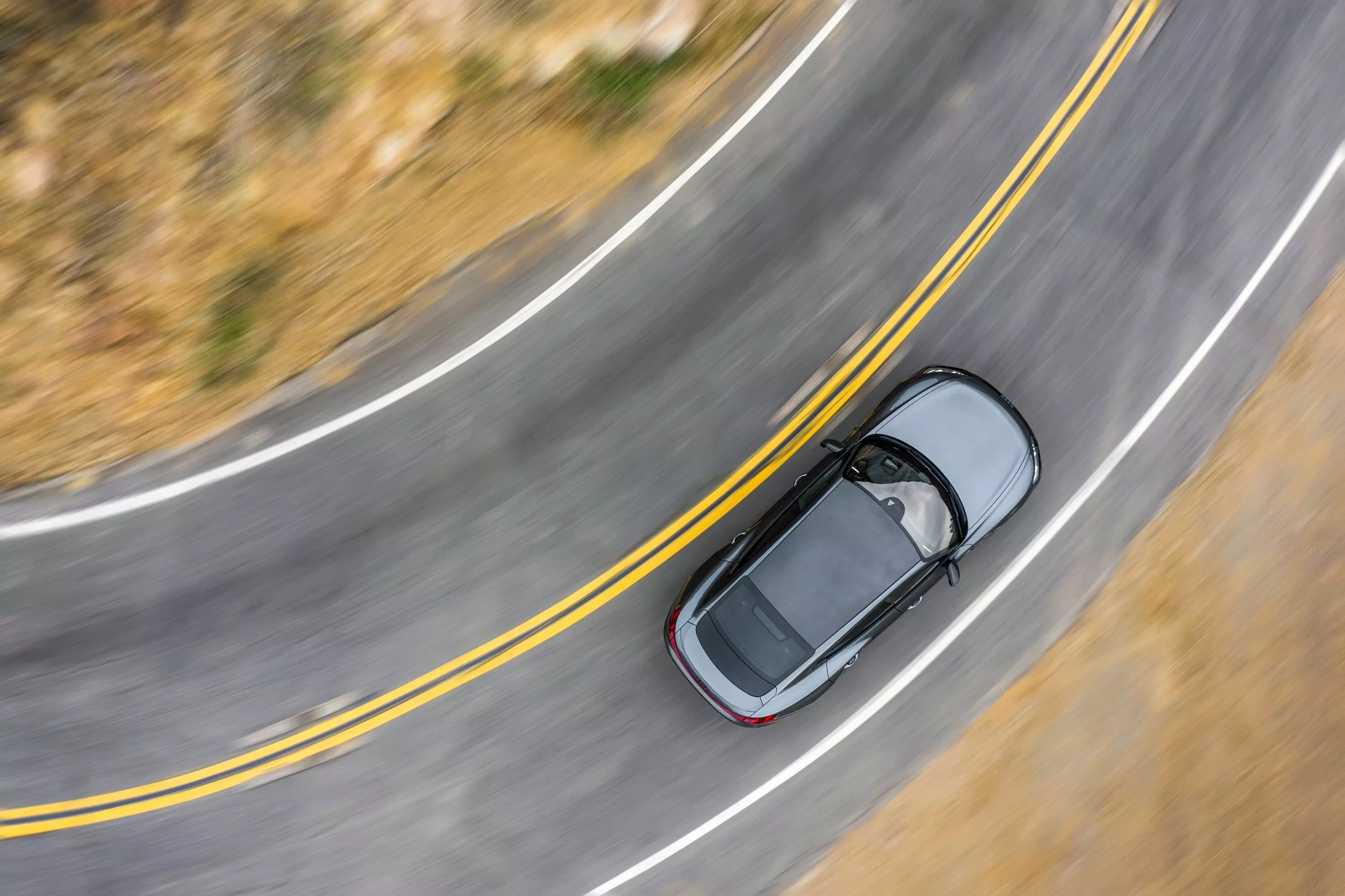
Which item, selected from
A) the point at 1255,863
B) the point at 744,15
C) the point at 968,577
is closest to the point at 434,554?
the point at 968,577

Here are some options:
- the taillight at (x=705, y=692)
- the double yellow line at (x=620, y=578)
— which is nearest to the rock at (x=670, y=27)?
the double yellow line at (x=620, y=578)

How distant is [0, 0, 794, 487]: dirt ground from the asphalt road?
2.31 ft

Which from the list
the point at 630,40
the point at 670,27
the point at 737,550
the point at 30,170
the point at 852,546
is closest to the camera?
the point at 30,170

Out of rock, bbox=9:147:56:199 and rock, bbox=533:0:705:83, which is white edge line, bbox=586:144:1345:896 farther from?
rock, bbox=9:147:56:199

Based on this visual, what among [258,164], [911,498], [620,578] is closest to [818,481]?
[911,498]

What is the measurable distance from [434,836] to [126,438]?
5.87 metres

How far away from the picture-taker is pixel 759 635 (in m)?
8.62

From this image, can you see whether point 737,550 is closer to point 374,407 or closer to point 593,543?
point 593,543

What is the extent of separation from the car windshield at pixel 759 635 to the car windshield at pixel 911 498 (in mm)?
1605

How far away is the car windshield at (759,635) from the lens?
859 centimetres

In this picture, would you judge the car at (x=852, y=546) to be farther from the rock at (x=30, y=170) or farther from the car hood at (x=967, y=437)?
the rock at (x=30, y=170)

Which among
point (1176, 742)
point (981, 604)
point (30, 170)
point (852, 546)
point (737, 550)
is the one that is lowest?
point (737, 550)

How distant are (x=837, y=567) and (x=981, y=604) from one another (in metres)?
2.41

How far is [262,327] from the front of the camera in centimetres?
926
